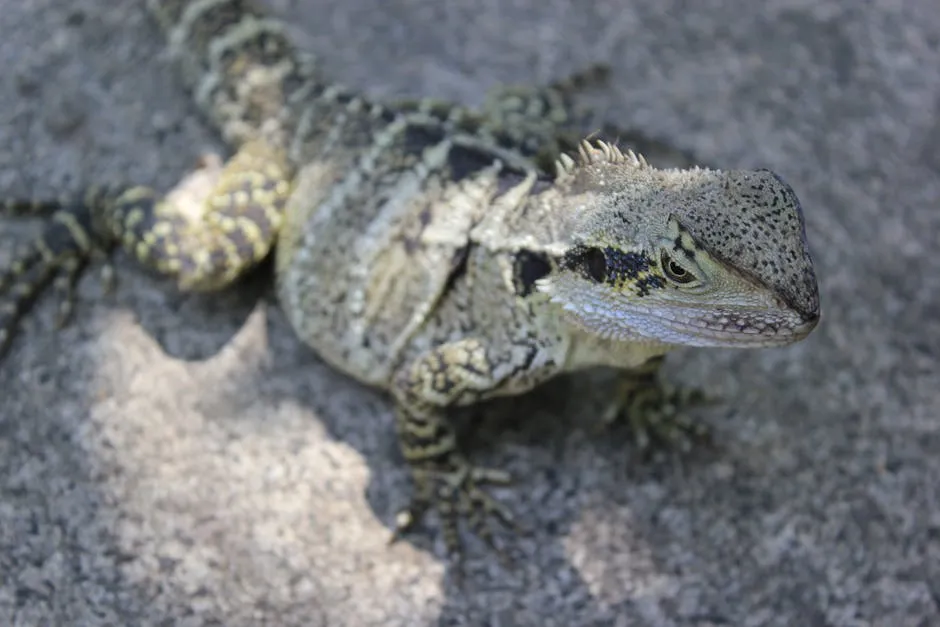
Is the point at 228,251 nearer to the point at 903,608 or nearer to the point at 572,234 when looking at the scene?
the point at 572,234

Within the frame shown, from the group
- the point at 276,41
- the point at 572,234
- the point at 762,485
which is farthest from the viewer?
the point at 276,41

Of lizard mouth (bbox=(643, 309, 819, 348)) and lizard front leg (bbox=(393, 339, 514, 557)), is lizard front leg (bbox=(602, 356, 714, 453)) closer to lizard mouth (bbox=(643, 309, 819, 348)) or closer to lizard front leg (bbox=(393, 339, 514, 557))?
lizard front leg (bbox=(393, 339, 514, 557))

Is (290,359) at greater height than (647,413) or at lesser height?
lesser

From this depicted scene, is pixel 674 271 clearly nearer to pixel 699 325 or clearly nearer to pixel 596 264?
pixel 699 325

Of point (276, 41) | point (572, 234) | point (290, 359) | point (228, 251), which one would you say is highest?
point (572, 234)

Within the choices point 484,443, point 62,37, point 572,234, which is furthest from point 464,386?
point 62,37

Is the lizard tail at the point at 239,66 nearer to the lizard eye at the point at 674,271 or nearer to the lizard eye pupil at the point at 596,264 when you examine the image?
the lizard eye pupil at the point at 596,264

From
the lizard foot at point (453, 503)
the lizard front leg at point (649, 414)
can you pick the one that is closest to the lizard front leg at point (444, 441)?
the lizard foot at point (453, 503)
